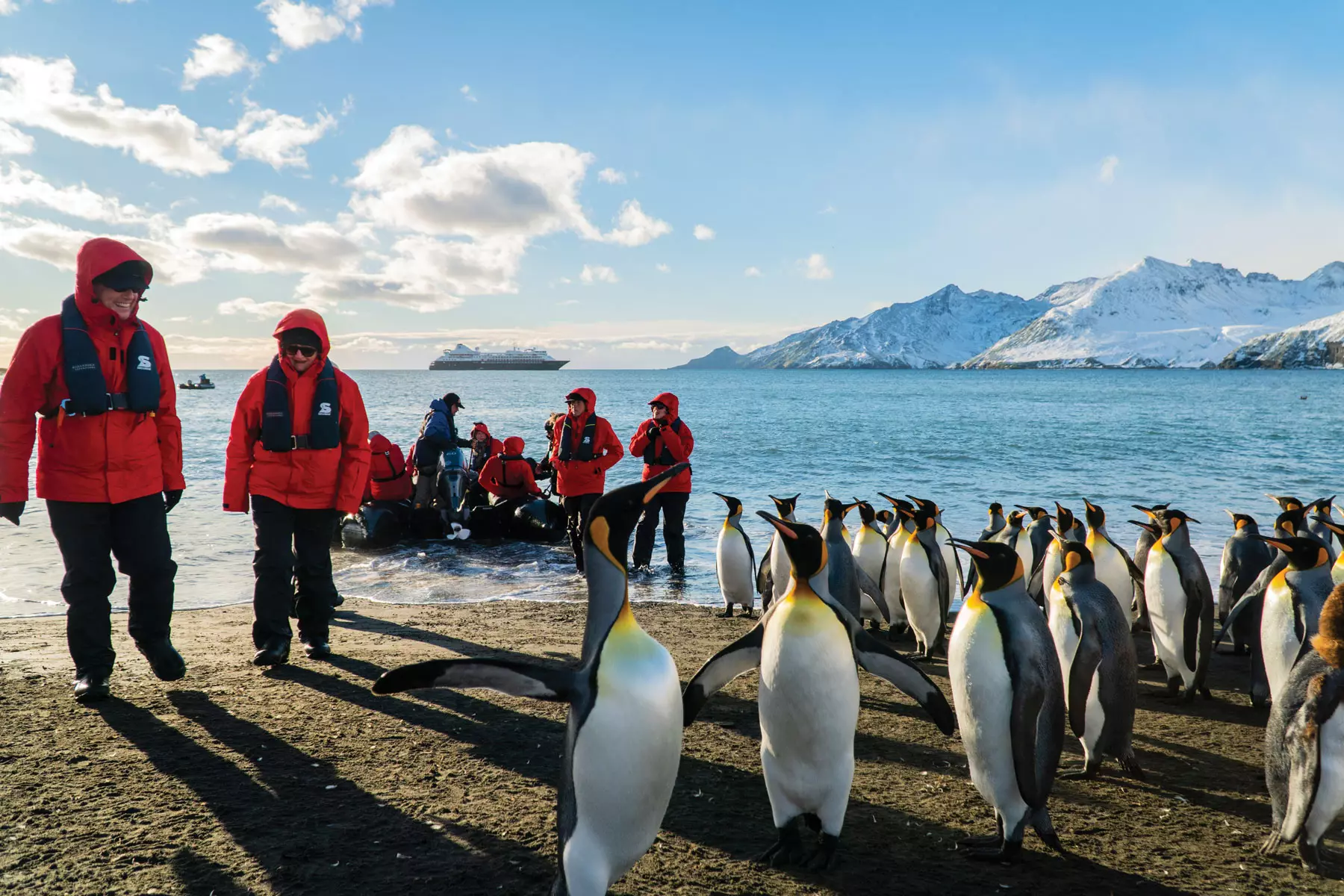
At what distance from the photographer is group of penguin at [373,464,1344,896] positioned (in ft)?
7.40

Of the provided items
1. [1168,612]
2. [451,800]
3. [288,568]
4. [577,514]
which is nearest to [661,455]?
[577,514]

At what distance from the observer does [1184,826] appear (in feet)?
10.3

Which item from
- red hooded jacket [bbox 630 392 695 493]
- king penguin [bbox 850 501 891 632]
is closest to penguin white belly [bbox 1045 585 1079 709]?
king penguin [bbox 850 501 891 632]

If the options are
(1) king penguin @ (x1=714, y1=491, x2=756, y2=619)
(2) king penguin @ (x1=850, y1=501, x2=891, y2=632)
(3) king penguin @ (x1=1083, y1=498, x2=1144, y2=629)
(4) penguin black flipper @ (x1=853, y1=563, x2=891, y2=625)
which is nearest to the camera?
(4) penguin black flipper @ (x1=853, y1=563, x2=891, y2=625)

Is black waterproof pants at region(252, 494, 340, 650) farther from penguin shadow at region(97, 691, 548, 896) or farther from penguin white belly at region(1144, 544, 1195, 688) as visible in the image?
penguin white belly at region(1144, 544, 1195, 688)

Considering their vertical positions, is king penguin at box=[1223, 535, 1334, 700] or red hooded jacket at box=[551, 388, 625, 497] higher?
red hooded jacket at box=[551, 388, 625, 497]

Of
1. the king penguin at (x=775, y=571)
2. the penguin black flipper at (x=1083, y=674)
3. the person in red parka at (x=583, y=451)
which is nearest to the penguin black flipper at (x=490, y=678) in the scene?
the penguin black flipper at (x=1083, y=674)

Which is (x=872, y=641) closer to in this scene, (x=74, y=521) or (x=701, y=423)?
(x=74, y=521)

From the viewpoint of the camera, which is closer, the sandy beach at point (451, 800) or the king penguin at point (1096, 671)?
the sandy beach at point (451, 800)

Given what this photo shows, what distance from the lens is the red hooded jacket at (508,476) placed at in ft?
38.4

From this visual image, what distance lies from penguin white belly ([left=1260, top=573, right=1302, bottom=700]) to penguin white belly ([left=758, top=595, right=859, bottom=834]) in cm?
283

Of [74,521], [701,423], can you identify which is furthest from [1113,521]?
[701,423]

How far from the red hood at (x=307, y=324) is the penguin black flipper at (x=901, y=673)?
3333 millimetres

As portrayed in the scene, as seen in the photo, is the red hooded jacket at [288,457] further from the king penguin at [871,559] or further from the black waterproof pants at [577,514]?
the king penguin at [871,559]
